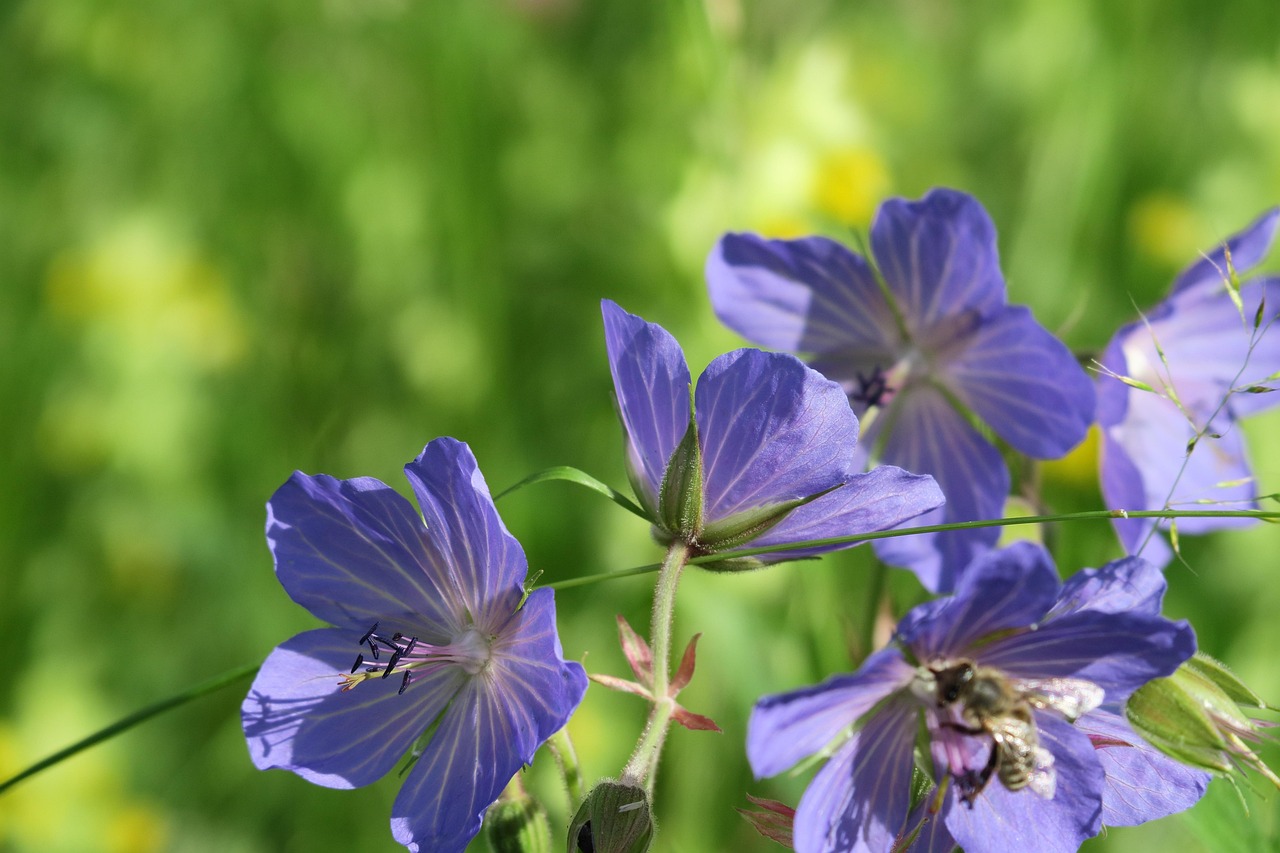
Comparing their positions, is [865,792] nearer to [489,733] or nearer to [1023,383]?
[489,733]

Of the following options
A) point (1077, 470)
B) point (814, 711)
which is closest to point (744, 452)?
point (814, 711)

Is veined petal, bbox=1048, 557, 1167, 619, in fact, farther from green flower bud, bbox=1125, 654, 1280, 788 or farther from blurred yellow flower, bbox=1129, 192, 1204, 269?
blurred yellow flower, bbox=1129, 192, 1204, 269

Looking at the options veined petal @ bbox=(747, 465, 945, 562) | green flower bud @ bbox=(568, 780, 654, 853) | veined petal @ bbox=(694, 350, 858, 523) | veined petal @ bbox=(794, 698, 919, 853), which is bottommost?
veined petal @ bbox=(794, 698, 919, 853)

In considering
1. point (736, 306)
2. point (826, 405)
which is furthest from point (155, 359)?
point (826, 405)

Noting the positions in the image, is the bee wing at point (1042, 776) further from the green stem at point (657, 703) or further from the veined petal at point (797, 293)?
the veined petal at point (797, 293)

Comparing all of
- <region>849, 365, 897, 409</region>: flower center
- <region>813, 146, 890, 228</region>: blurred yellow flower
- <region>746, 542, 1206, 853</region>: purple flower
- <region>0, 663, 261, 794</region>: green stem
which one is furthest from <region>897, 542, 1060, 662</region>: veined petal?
<region>813, 146, 890, 228</region>: blurred yellow flower

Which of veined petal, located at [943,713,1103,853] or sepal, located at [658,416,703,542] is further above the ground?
sepal, located at [658,416,703,542]

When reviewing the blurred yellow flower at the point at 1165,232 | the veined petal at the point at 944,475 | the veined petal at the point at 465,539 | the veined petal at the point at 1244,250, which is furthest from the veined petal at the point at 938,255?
the blurred yellow flower at the point at 1165,232
